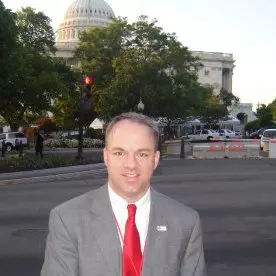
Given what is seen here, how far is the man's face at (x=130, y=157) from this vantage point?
2.63 meters

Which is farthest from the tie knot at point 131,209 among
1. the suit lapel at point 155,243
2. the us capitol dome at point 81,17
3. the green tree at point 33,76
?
the us capitol dome at point 81,17

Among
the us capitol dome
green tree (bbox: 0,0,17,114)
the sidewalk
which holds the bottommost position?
the sidewalk

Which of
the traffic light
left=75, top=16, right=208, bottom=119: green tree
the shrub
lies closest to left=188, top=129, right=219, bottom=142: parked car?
left=75, top=16, right=208, bottom=119: green tree

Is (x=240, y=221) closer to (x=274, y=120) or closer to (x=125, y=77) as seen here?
(x=125, y=77)

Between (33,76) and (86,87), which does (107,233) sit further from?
(33,76)

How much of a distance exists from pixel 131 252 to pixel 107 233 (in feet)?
0.51

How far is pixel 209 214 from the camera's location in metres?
10.7

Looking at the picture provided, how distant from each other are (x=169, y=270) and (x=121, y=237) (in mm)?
295

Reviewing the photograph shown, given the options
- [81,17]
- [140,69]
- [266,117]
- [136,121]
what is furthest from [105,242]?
[81,17]

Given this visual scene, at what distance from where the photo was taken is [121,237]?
2.62 metres

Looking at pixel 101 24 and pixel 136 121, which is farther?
pixel 101 24

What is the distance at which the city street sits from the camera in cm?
693

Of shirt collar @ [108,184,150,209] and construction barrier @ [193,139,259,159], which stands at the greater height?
shirt collar @ [108,184,150,209]

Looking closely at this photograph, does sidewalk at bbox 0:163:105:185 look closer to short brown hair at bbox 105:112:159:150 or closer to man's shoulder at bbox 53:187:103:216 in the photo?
man's shoulder at bbox 53:187:103:216
